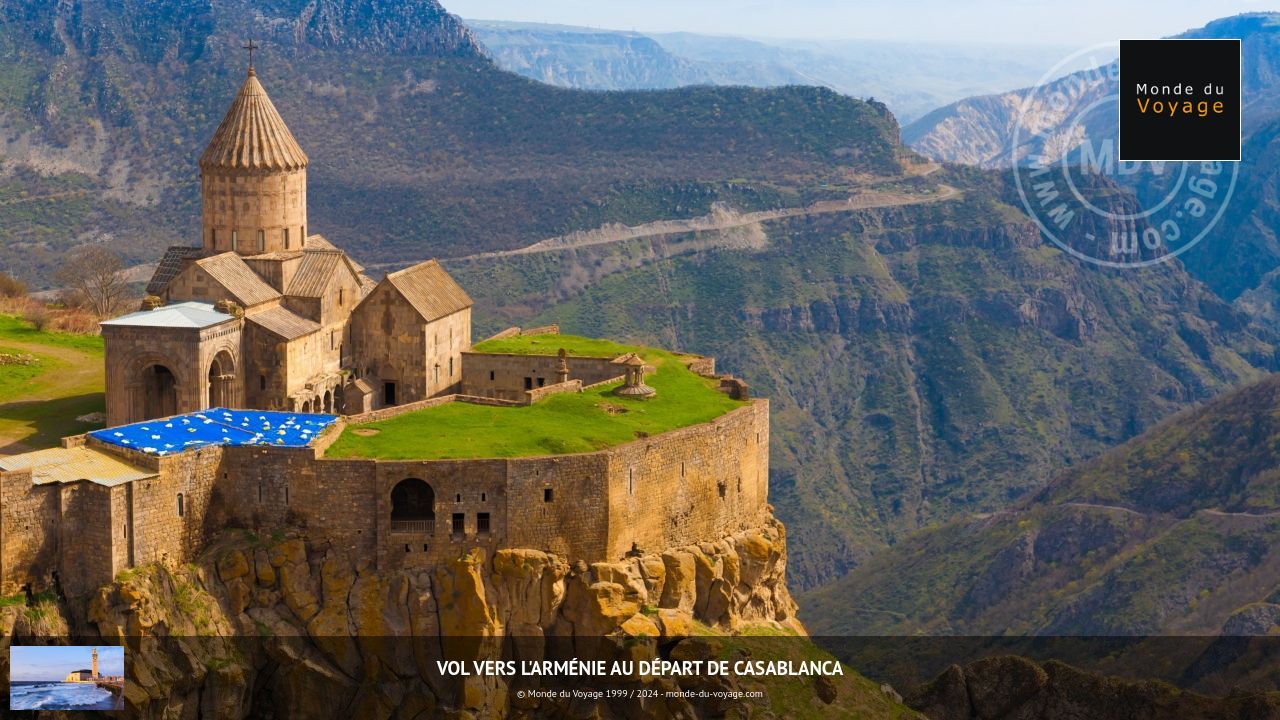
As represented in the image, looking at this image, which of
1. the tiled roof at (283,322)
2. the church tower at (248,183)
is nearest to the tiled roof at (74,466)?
the tiled roof at (283,322)

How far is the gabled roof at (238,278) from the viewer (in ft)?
219

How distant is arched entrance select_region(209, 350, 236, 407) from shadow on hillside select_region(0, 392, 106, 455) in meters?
3.47

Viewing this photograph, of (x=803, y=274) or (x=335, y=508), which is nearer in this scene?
(x=335, y=508)

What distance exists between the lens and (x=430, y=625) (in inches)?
2295

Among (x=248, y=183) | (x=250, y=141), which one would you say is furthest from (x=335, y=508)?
(x=250, y=141)

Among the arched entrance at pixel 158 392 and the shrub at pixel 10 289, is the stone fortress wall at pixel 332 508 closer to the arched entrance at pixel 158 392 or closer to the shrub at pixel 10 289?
the arched entrance at pixel 158 392

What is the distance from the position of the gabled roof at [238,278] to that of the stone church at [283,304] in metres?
0.04

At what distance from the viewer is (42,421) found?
64938 mm

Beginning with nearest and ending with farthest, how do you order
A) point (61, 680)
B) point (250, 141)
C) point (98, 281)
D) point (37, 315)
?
1. point (61, 680)
2. point (250, 141)
3. point (37, 315)
4. point (98, 281)

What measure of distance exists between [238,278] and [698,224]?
4545 inches

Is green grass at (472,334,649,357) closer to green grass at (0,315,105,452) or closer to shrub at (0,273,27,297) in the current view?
green grass at (0,315,105,452)

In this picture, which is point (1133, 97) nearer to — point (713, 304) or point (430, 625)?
point (430, 625)

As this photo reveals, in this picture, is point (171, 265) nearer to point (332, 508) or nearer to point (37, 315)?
point (37, 315)

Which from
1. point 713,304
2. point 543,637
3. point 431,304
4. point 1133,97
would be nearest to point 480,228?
point 713,304
